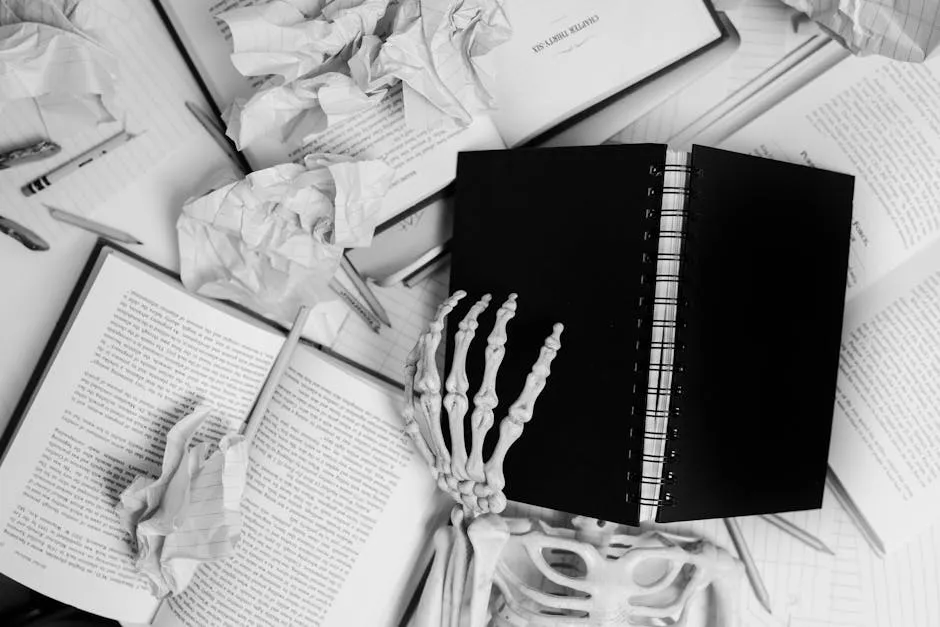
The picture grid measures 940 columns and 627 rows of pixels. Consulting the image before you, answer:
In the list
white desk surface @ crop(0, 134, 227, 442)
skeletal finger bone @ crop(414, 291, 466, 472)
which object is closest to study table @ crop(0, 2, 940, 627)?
white desk surface @ crop(0, 134, 227, 442)

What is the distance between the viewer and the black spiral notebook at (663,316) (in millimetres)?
703

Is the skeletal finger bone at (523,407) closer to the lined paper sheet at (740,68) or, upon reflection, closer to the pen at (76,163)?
the lined paper sheet at (740,68)

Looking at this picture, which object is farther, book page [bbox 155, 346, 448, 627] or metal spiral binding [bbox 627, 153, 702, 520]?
book page [bbox 155, 346, 448, 627]

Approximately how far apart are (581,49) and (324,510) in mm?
555

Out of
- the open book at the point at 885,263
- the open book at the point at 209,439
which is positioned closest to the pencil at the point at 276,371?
the open book at the point at 209,439

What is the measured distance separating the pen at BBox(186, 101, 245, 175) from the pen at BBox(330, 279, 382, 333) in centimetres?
15

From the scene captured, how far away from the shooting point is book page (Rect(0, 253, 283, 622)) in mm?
798

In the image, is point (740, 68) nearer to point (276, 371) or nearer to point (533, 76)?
point (533, 76)

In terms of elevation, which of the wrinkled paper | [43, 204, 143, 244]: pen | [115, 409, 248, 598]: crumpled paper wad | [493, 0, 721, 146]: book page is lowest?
[115, 409, 248, 598]: crumpled paper wad

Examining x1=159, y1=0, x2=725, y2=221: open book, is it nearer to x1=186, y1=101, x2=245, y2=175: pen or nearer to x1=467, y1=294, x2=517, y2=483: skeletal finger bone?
x1=186, y1=101, x2=245, y2=175: pen

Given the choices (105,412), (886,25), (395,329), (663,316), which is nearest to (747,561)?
(663,316)

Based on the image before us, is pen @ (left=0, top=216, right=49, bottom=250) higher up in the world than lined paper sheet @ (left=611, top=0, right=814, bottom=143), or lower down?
lower down

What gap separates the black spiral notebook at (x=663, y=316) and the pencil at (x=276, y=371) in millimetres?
167

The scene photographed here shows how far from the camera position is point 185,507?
2.53 ft
